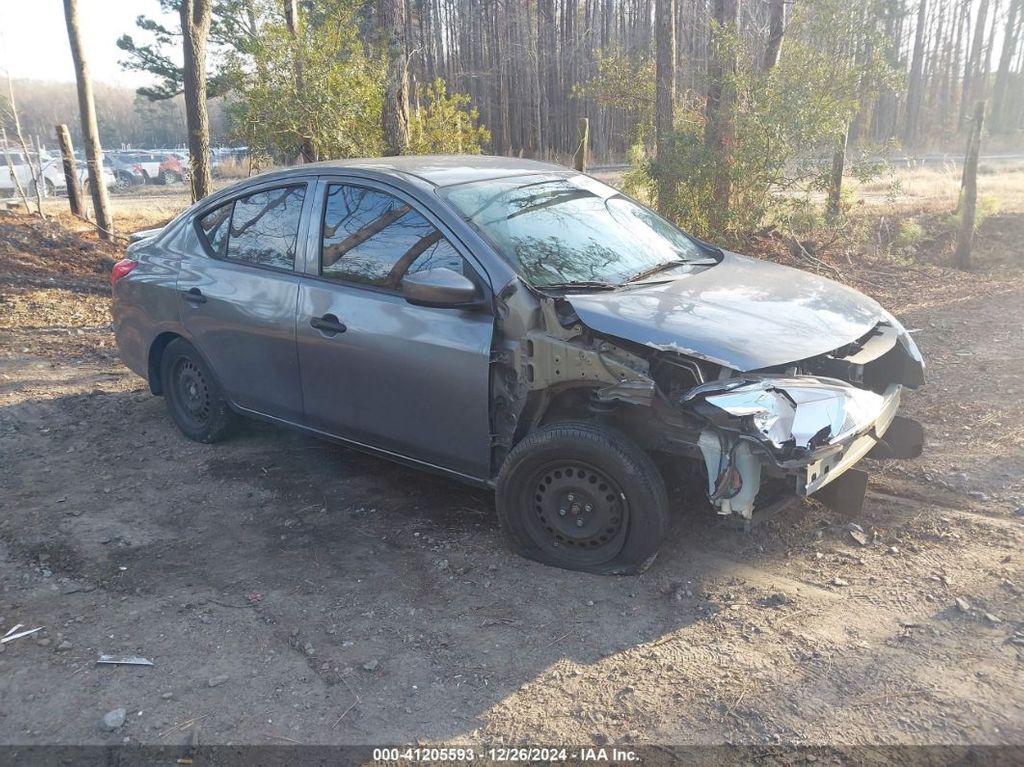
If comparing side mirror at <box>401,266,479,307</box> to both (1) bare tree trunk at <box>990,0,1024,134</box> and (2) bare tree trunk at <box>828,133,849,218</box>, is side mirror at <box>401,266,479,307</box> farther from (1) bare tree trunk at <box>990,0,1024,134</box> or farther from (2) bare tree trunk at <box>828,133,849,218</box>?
(1) bare tree trunk at <box>990,0,1024,134</box>

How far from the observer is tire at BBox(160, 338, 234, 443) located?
524 cm

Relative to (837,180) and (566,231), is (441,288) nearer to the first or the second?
(566,231)

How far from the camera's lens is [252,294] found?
4.69m

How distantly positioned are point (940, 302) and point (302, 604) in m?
7.93

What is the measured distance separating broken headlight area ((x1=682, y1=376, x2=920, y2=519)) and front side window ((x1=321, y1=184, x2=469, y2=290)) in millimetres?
1415

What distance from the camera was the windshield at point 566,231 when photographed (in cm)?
397

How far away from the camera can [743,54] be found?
35.1 ft

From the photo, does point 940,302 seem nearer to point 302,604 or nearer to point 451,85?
point 302,604

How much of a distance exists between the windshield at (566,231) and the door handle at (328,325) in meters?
0.87

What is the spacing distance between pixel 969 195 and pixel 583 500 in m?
9.83

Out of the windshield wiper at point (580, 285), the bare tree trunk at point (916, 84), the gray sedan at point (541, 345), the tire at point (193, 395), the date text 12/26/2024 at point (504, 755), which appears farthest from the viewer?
the bare tree trunk at point (916, 84)

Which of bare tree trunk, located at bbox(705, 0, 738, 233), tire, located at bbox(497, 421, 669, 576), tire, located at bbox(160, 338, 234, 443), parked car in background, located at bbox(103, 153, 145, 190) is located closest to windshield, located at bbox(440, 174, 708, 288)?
tire, located at bbox(497, 421, 669, 576)

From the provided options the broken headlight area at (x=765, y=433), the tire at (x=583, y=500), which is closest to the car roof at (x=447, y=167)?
the tire at (x=583, y=500)

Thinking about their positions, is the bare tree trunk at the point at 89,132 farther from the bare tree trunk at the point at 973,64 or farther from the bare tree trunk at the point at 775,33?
the bare tree trunk at the point at 973,64
